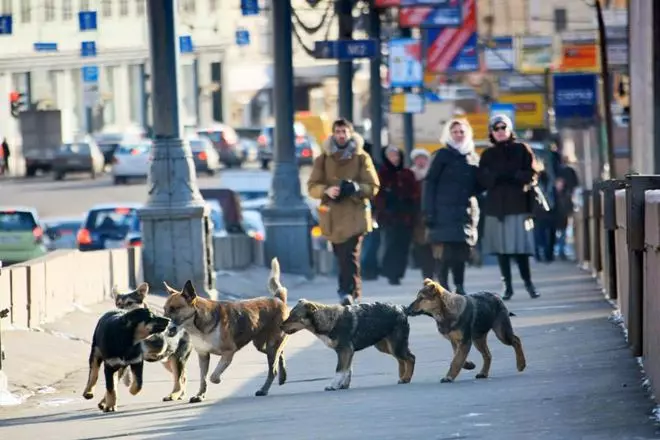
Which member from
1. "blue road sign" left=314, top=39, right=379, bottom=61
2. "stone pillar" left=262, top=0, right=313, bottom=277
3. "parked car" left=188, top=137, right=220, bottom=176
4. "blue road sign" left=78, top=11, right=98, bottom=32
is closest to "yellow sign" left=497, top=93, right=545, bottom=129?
"parked car" left=188, top=137, right=220, bottom=176

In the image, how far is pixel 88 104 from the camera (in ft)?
206

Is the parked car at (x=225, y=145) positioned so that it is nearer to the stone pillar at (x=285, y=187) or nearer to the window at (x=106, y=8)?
the window at (x=106, y=8)

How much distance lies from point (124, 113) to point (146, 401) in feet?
195

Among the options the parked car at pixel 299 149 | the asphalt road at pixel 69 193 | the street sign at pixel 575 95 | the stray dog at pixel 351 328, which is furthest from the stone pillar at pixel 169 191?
the parked car at pixel 299 149

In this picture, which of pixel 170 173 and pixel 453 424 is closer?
pixel 453 424

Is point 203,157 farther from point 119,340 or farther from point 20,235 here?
point 119,340

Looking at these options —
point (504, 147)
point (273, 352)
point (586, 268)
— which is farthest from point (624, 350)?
point (586, 268)

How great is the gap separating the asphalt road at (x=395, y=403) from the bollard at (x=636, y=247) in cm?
19

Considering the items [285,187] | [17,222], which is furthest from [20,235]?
[285,187]

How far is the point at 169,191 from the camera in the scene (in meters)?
20.1

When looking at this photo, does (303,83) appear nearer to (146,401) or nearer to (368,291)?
(368,291)

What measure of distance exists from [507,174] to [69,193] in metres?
48.2

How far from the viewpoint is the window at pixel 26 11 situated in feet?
139

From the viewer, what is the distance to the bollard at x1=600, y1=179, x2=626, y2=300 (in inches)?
633
